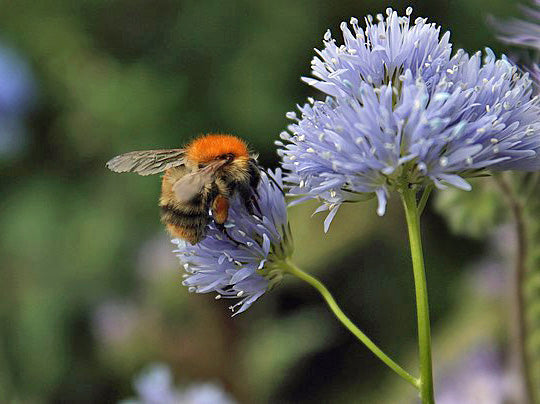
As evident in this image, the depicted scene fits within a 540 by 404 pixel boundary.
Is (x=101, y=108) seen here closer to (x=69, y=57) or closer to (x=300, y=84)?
(x=69, y=57)

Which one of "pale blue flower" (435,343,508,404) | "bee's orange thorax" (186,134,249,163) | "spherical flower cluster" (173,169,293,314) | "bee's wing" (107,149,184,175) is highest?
"bee's orange thorax" (186,134,249,163)

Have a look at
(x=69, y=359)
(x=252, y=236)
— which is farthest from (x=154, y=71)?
(x=252, y=236)

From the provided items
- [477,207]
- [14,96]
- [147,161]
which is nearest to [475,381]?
[477,207]

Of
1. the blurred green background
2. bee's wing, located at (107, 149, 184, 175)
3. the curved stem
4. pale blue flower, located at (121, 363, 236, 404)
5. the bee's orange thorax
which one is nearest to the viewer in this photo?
the bee's orange thorax

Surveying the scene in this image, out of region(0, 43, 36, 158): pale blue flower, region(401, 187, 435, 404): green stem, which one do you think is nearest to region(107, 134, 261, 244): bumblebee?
region(401, 187, 435, 404): green stem

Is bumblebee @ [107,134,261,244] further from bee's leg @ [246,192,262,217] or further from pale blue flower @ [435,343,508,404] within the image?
pale blue flower @ [435,343,508,404]
